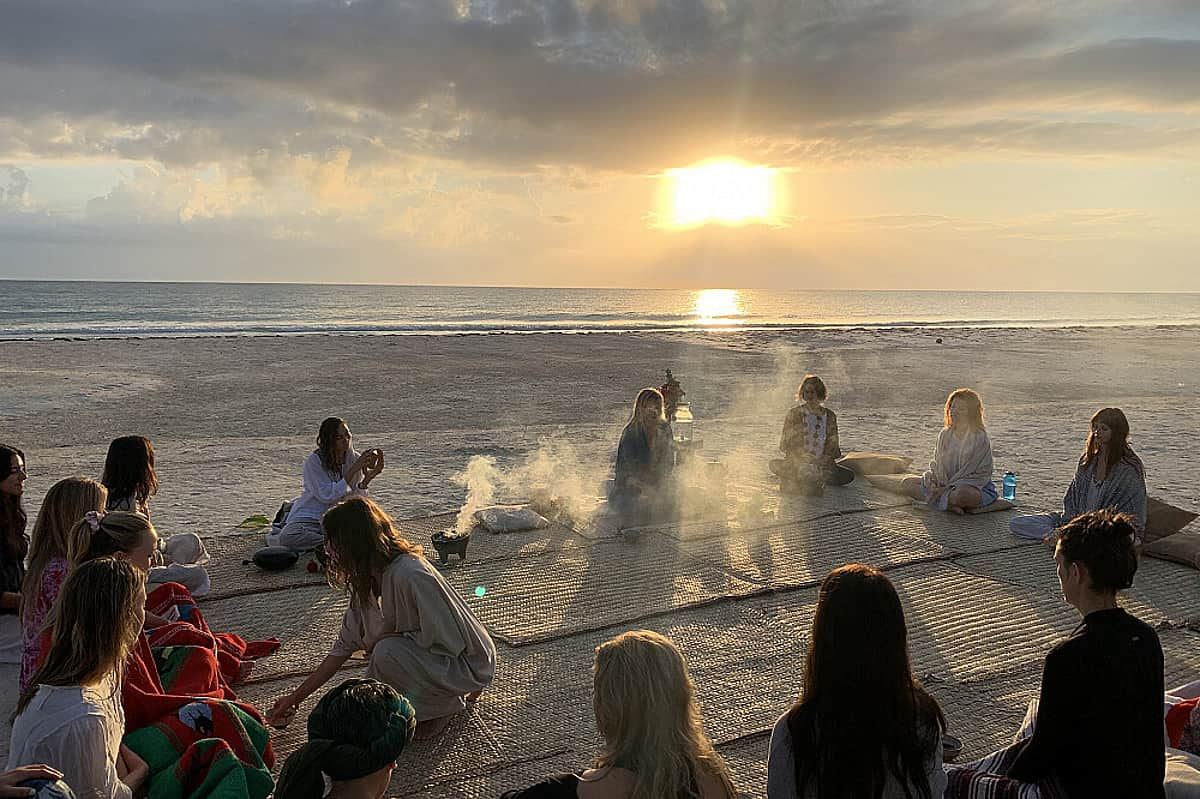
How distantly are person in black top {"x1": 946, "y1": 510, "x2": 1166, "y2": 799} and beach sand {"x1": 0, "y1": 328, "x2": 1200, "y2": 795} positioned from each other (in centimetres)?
132

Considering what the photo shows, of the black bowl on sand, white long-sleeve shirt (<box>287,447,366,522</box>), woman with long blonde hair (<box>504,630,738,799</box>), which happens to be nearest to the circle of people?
woman with long blonde hair (<box>504,630,738,799</box>)

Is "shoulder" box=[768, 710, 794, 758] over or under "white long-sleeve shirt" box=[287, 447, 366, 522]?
over

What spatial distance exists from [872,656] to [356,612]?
2.63m

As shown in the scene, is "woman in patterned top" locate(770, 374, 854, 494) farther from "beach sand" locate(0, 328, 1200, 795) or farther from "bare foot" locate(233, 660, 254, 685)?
"bare foot" locate(233, 660, 254, 685)

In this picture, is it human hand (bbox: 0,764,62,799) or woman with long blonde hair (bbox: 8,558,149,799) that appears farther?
woman with long blonde hair (bbox: 8,558,149,799)

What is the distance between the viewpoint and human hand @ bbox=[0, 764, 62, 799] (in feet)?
8.86

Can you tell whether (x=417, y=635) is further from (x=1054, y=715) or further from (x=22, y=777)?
(x=1054, y=715)

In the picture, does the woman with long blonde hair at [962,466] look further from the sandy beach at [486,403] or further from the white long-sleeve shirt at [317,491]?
the white long-sleeve shirt at [317,491]

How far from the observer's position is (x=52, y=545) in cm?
439

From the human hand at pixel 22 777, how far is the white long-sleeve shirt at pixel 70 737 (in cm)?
15

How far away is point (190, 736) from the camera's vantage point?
3719 mm

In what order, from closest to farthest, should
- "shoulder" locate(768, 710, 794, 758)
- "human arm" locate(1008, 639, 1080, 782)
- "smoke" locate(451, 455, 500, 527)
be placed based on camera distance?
"shoulder" locate(768, 710, 794, 758)
"human arm" locate(1008, 639, 1080, 782)
"smoke" locate(451, 455, 500, 527)

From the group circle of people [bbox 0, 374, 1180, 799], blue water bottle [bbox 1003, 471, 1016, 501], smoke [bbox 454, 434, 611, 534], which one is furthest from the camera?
blue water bottle [bbox 1003, 471, 1016, 501]

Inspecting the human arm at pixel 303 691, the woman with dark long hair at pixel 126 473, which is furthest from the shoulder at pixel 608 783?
the woman with dark long hair at pixel 126 473
